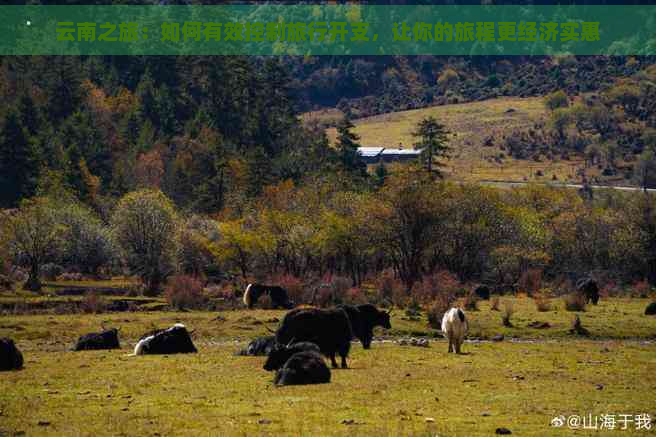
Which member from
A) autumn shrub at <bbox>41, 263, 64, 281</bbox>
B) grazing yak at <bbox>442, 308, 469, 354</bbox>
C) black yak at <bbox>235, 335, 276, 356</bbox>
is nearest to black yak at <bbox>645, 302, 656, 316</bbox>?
grazing yak at <bbox>442, 308, 469, 354</bbox>

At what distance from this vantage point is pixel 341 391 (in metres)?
22.3

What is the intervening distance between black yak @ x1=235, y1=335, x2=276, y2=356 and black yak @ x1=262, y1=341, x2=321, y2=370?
3.49m

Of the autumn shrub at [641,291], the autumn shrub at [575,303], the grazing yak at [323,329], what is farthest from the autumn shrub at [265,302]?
the autumn shrub at [641,291]

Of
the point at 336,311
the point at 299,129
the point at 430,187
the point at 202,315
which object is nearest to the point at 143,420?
the point at 336,311

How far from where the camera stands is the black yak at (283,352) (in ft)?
82.0

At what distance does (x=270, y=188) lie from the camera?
98438 millimetres

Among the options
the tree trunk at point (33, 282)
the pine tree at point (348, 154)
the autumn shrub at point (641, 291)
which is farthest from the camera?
the pine tree at point (348, 154)

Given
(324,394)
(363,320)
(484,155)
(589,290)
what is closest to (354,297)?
(589,290)

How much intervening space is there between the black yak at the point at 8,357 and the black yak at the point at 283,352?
21.4 feet

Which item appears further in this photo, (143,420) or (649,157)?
(649,157)

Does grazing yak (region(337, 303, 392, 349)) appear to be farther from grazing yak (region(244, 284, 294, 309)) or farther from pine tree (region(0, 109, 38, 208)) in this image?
pine tree (region(0, 109, 38, 208))

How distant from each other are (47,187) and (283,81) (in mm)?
59751

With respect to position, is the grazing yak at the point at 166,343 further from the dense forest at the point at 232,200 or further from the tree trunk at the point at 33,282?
the tree trunk at the point at 33,282

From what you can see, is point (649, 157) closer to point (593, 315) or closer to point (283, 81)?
point (283, 81)
